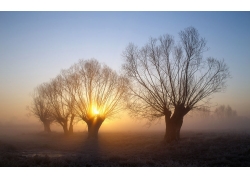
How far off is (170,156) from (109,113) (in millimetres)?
20122

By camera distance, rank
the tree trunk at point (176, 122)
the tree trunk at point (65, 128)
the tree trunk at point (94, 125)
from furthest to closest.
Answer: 1. the tree trunk at point (65, 128)
2. the tree trunk at point (94, 125)
3. the tree trunk at point (176, 122)

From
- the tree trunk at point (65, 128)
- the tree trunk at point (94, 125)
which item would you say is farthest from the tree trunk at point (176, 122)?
the tree trunk at point (65, 128)

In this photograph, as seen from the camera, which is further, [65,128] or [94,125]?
[65,128]

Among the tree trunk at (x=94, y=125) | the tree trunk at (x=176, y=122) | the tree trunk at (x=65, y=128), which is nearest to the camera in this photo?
the tree trunk at (x=176, y=122)

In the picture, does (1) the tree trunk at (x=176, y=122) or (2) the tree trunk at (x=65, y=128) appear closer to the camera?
(1) the tree trunk at (x=176, y=122)

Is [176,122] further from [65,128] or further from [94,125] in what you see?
[65,128]

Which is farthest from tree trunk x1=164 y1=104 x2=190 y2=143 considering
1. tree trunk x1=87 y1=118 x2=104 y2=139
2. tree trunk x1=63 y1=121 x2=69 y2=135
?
tree trunk x1=63 y1=121 x2=69 y2=135

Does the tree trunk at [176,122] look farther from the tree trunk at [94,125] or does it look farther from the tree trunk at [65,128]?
the tree trunk at [65,128]

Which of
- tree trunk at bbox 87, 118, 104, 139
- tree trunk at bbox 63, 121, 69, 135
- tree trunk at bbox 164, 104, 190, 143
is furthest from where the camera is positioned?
tree trunk at bbox 63, 121, 69, 135

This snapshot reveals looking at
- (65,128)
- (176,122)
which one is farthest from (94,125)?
(176,122)

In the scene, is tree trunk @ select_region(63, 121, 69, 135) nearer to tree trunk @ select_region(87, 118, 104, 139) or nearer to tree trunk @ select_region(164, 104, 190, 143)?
tree trunk @ select_region(87, 118, 104, 139)

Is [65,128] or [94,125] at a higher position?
[94,125]

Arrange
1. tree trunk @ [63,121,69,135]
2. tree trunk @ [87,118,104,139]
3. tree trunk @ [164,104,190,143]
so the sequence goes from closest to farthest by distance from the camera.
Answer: tree trunk @ [164,104,190,143] → tree trunk @ [87,118,104,139] → tree trunk @ [63,121,69,135]

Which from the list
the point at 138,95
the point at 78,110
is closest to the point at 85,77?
→ the point at 78,110
